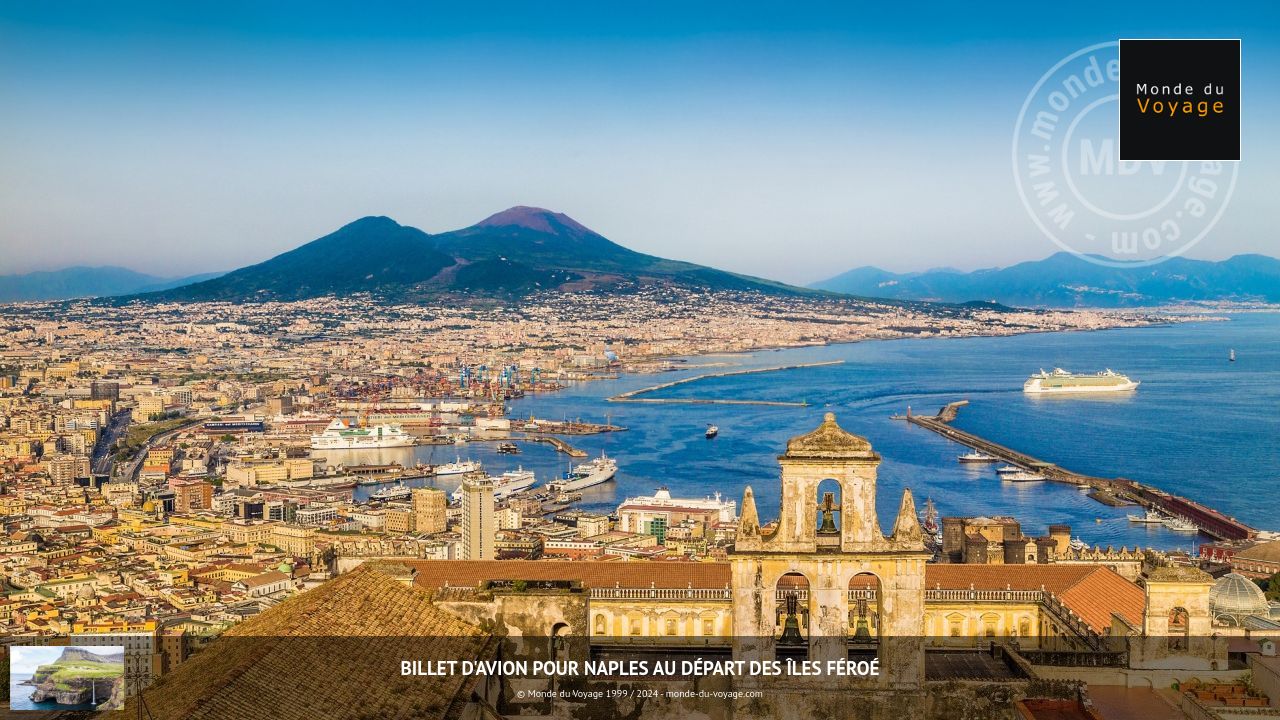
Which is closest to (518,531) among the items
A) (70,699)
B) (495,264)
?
(70,699)

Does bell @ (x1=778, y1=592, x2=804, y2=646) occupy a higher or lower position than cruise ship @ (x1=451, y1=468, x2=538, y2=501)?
higher

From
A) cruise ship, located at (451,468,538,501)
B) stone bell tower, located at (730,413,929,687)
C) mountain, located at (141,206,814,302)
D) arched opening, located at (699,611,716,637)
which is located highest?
mountain, located at (141,206,814,302)

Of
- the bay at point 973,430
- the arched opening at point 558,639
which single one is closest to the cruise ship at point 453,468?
the bay at point 973,430

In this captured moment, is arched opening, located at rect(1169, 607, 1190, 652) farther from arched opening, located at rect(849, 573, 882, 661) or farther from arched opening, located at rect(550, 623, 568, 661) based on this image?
arched opening, located at rect(550, 623, 568, 661)

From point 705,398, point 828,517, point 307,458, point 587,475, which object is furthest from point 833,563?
point 705,398

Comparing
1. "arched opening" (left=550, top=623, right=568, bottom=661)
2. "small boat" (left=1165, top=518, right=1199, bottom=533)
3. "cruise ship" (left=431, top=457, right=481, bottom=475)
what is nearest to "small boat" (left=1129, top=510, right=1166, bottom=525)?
"small boat" (left=1165, top=518, right=1199, bottom=533)

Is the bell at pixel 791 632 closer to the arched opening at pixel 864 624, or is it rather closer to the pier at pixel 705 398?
the arched opening at pixel 864 624
